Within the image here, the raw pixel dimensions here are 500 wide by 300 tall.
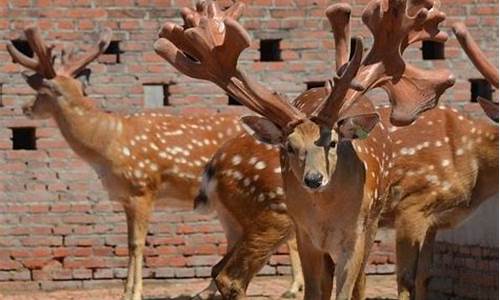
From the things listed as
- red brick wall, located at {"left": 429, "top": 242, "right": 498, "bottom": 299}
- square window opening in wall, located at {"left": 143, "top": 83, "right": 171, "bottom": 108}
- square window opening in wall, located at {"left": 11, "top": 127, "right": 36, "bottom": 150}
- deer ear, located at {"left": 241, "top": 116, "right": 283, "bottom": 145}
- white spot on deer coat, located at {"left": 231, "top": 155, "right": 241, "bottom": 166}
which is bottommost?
red brick wall, located at {"left": 429, "top": 242, "right": 498, "bottom": 299}

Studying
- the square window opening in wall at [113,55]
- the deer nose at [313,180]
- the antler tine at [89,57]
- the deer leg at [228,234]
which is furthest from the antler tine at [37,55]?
the deer nose at [313,180]

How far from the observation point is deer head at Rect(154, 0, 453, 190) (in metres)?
9.33

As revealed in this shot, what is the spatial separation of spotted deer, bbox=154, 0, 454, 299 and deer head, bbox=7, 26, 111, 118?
5028mm

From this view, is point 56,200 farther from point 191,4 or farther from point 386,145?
point 386,145

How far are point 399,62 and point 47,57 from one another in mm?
5870

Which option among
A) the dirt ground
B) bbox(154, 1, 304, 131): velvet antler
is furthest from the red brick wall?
bbox(154, 1, 304, 131): velvet antler

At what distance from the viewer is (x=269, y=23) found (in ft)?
53.9

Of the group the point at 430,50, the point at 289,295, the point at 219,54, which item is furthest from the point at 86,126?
the point at 219,54

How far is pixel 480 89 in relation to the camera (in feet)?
54.9

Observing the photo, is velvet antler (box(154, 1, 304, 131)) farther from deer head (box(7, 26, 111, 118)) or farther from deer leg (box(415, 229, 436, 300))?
deer head (box(7, 26, 111, 118))

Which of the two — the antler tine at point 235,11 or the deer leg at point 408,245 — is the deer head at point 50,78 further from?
→ the antler tine at point 235,11

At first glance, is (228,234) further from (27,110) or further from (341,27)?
(27,110)

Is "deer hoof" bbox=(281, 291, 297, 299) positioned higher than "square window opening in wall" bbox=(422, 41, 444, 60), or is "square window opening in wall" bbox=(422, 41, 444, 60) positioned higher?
"square window opening in wall" bbox=(422, 41, 444, 60)

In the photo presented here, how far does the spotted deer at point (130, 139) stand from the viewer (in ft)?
48.6
